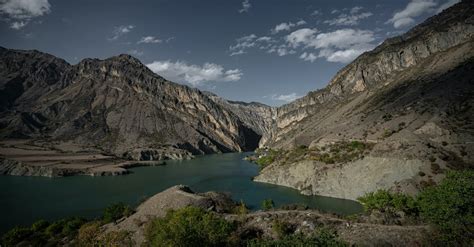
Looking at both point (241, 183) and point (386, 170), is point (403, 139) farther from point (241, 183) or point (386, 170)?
point (241, 183)

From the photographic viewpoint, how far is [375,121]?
8494 centimetres

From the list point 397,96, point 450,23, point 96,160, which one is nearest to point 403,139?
point 397,96

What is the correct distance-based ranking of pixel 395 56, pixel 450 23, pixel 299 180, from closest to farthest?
pixel 299 180 → pixel 450 23 → pixel 395 56

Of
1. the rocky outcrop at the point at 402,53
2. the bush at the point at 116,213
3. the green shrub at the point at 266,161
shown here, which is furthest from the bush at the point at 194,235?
the rocky outcrop at the point at 402,53

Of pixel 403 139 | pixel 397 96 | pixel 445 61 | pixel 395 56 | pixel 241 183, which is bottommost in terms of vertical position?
pixel 241 183

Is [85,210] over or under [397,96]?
under

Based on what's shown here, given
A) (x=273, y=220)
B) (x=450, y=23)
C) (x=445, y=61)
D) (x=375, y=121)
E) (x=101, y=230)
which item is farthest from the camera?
(x=450, y=23)

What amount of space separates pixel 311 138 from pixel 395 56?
67.5 m

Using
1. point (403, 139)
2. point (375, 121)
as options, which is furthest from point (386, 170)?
point (375, 121)

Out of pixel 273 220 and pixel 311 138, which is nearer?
pixel 273 220

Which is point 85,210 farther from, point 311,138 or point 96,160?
point 96,160

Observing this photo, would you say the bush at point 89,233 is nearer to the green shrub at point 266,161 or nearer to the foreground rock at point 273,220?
the foreground rock at point 273,220

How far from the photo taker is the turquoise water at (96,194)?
58.3 meters

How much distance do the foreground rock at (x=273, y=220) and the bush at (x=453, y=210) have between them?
1.45 meters
